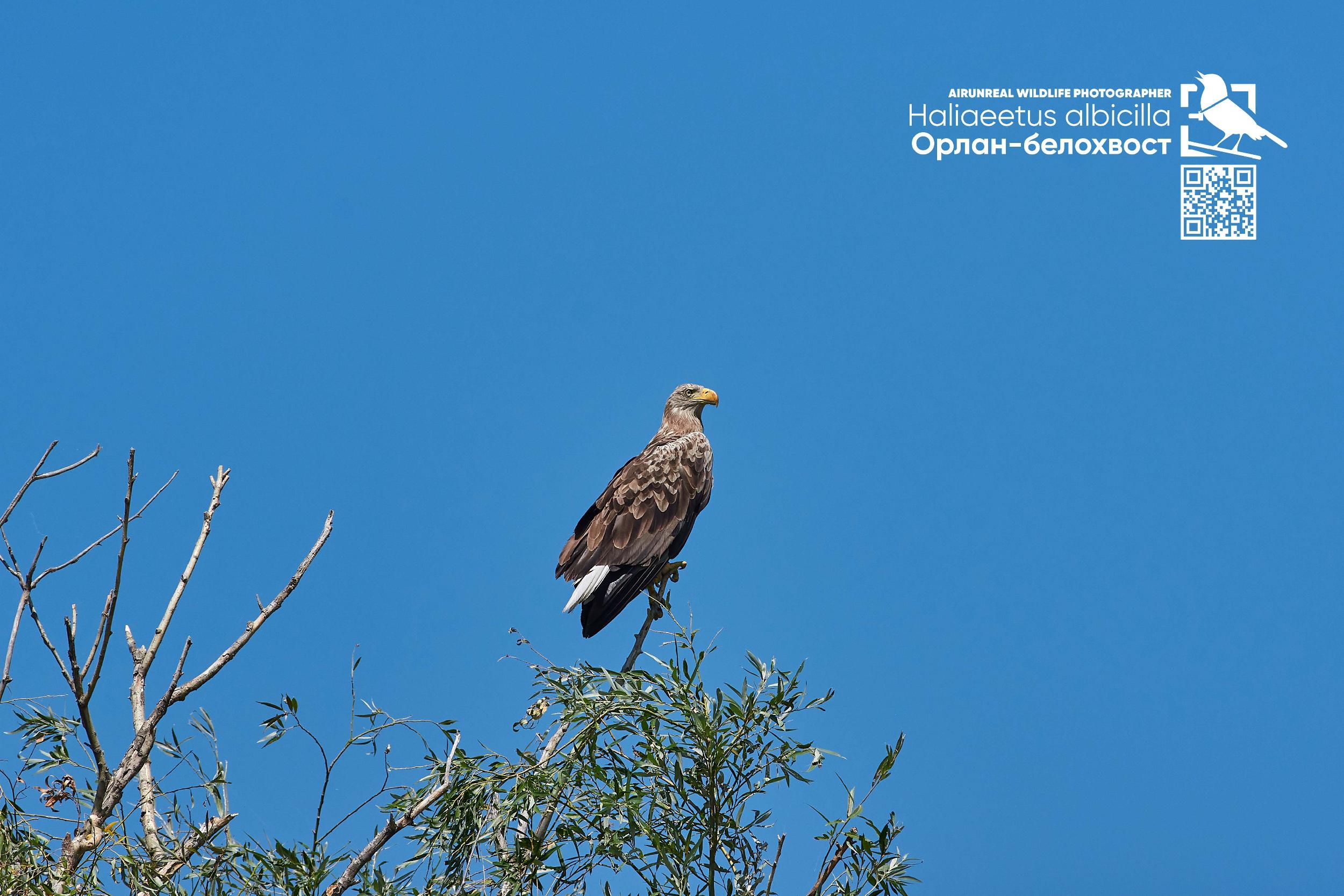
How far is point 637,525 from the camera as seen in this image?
8.54 metres

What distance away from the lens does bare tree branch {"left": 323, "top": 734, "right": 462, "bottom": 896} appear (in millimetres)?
4441

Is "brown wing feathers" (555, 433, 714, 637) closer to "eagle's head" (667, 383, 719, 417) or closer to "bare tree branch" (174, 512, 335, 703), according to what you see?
"eagle's head" (667, 383, 719, 417)

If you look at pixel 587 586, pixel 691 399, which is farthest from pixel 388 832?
pixel 691 399

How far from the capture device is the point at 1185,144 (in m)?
15.3

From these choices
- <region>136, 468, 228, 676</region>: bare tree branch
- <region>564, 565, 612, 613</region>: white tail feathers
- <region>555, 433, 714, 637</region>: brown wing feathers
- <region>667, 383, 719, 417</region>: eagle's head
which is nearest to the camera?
<region>136, 468, 228, 676</region>: bare tree branch

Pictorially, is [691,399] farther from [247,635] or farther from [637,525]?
[247,635]

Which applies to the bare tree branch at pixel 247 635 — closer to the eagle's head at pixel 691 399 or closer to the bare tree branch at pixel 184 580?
the bare tree branch at pixel 184 580

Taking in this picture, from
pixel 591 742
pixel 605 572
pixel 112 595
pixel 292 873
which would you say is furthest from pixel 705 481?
pixel 112 595

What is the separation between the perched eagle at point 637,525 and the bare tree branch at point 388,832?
2964 mm

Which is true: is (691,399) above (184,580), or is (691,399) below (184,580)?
above

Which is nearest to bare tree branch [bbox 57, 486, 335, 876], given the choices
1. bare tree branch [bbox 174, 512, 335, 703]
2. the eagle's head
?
bare tree branch [bbox 174, 512, 335, 703]

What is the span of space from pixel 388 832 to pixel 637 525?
4125 mm

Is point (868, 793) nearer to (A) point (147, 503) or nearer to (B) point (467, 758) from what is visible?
(B) point (467, 758)

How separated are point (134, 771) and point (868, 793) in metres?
2.90
